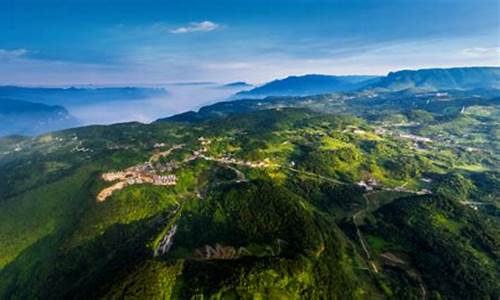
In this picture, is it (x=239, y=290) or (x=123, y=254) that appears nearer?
(x=239, y=290)

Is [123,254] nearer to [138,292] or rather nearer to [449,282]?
[138,292]

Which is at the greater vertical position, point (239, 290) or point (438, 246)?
point (239, 290)

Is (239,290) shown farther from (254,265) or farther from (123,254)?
(123,254)

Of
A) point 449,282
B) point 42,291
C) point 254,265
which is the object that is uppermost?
point 254,265

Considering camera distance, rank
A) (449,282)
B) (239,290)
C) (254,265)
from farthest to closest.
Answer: (449,282) < (254,265) < (239,290)

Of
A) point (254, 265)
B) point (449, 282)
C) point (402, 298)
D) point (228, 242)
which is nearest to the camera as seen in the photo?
point (254, 265)

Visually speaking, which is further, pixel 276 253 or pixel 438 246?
pixel 438 246

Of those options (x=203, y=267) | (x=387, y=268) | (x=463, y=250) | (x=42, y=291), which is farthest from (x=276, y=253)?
(x=42, y=291)

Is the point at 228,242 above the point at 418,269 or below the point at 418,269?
above

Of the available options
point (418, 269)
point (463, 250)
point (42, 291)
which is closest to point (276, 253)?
point (418, 269)
